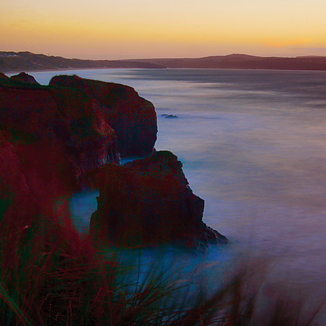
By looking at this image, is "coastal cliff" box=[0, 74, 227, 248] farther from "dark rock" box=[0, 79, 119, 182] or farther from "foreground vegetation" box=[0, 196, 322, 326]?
"foreground vegetation" box=[0, 196, 322, 326]

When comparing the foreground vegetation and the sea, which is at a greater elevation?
the foreground vegetation

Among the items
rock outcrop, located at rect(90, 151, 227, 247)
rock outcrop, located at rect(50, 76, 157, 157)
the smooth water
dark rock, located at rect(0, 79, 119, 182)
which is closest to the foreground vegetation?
the smooth water

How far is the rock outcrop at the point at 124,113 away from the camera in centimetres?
1127

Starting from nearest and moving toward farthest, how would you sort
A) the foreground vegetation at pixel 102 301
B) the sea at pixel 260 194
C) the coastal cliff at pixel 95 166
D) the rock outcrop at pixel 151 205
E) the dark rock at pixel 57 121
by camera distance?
the foreground vegetation at pixel 102 301
the coastal cliff at pixel 95 166
the sea at pixel 260 194
the rock outcrop at pixel 151 205
the dark rock at pixel 57 121

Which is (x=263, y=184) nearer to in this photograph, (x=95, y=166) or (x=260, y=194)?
(x=260, y=194)

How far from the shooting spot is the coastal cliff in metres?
4.79

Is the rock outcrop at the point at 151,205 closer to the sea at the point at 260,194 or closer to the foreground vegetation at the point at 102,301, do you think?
the sea at the point at 260,194

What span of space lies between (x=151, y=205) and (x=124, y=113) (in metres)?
5.99

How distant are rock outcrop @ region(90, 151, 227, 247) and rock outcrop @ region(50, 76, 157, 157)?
5.44 meters

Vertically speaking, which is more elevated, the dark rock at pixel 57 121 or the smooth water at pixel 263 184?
the dark rock at pixel 57 121

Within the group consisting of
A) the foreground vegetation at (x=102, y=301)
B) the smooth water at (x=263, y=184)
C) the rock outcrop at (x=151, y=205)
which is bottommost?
the smooth water at (x=263, y=184)

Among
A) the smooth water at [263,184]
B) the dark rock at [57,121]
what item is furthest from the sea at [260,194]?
the dark rock at [57,121]

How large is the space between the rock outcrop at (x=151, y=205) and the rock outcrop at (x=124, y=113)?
5.44 meters

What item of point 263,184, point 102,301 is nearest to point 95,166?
point 263,184
